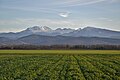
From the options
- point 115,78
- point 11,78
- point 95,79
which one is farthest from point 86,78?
point 11,78

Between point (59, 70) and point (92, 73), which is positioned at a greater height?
point (59, 70)

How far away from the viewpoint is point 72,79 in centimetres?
2452

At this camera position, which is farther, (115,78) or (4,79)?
(115,78)

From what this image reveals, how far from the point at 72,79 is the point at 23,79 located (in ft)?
15.3

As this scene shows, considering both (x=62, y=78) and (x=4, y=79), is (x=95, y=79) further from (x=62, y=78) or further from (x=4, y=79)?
(x=4, y=79)

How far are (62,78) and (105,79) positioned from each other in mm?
4248

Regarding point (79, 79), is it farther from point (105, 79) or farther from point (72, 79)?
point (105, 79)

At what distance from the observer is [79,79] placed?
79.8 feet

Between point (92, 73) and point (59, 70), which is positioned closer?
point (92, 73)

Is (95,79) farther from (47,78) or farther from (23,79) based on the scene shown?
(23,79)

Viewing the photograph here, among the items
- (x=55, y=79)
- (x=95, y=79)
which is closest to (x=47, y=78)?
(x=55, y=79)

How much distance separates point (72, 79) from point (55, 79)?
1651 mm

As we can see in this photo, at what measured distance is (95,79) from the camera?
2488 cm

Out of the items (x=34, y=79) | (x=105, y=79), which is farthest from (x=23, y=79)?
(x=105, y=79)
